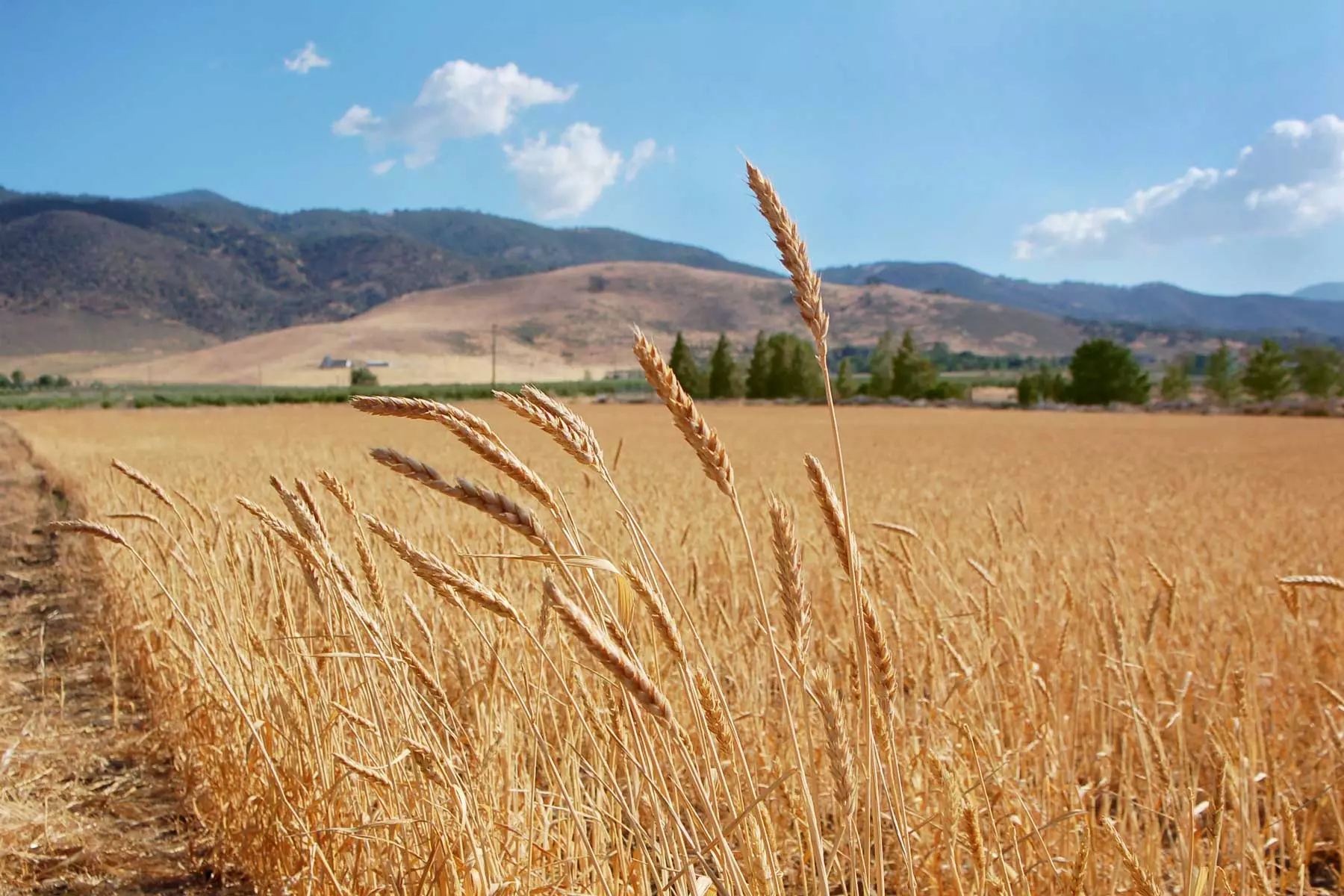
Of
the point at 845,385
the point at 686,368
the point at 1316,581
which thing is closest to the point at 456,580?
the point at 1316,581

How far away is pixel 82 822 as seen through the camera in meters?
3.20

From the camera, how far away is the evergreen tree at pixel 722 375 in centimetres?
7638

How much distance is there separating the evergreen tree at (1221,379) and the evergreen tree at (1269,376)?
6.84 m

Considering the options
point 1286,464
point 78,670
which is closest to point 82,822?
point 78,670

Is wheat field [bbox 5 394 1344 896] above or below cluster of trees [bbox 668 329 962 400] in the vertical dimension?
below

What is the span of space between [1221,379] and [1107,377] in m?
16.9

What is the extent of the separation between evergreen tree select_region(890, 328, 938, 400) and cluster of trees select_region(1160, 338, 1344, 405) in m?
17.5

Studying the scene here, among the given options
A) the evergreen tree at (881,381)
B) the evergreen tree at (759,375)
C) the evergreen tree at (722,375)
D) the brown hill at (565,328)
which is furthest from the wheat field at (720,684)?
the brown hill at (565,328)

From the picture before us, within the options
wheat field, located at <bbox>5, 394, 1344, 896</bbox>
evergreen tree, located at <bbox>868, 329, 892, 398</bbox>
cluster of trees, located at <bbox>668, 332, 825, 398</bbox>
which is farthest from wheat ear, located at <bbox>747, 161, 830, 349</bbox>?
evergreen tree, located at <bbox>868, 329, 892, 398</bbox>

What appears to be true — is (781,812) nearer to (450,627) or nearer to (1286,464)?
(450,627)

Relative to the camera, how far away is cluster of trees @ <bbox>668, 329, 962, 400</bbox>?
72.1 meters

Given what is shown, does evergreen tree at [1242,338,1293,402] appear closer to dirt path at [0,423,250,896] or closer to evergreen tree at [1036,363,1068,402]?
evergreen tree at [1036,363,1068,402]

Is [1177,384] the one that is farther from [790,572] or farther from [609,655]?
[609,655]

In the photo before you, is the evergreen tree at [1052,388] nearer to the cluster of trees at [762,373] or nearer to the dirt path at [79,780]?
the cluster of trees at [762,373]
